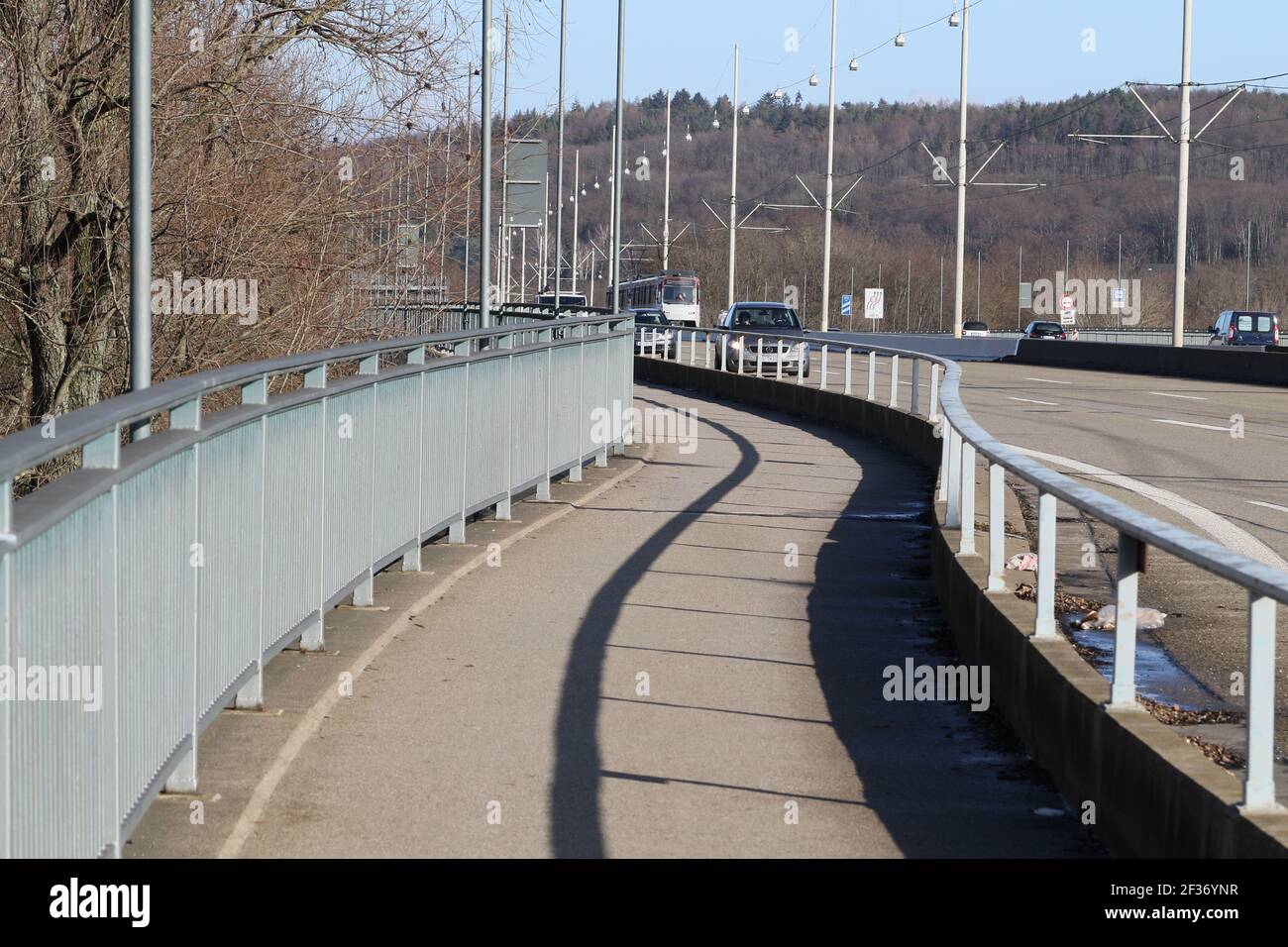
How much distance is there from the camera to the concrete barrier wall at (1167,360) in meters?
36.1

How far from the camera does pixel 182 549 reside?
5785 mm

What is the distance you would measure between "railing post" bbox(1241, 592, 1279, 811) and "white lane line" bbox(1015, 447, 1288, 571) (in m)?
5.12

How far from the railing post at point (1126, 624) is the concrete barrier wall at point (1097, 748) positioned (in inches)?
3.0

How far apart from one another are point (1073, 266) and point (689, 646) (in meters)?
171

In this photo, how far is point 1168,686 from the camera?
6.87 metres

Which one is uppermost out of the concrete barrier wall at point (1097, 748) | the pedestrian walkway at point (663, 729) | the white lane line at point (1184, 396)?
the white lane line at point (1184, 396)

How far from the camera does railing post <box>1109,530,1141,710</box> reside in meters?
5.90

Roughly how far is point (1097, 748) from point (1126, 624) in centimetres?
46

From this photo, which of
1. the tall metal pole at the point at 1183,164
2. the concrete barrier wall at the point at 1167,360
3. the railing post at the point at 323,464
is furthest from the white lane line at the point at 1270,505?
the tall metal pole at the point at 1183,164

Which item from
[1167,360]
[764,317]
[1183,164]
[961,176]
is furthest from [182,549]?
[961,176]

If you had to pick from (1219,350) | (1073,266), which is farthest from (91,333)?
(1073,266)

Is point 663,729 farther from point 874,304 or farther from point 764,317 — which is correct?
point 874,304

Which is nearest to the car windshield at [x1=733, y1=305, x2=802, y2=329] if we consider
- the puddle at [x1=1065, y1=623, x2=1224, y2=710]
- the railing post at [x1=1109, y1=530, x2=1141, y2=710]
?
the puddle at [x1=1065, y1=623, x2=1224, y2=710]

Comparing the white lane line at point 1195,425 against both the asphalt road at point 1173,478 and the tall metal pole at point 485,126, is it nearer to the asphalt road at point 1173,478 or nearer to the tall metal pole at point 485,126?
the asphalt road at point 1173,478
